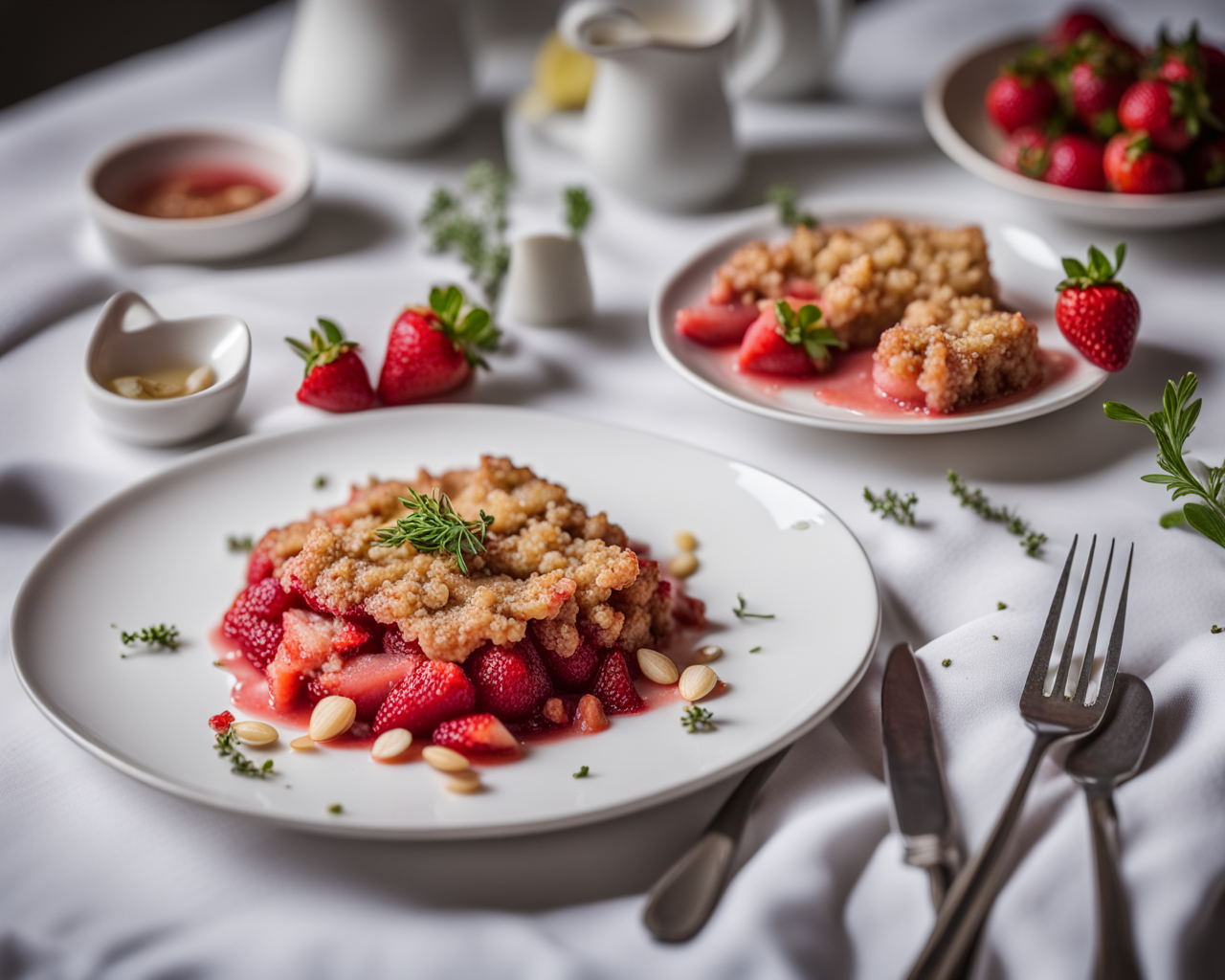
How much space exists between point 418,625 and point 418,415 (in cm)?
73

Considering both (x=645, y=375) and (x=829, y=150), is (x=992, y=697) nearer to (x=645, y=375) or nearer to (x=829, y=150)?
(x=645, y=375)

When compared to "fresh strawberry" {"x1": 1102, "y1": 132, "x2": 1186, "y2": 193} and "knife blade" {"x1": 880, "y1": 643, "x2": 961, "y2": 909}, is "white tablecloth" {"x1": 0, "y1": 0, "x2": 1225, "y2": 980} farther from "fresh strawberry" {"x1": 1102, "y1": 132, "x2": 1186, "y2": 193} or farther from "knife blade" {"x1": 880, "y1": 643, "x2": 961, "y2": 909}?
"fresh strawberry" {"x1": 1102, "y1": 132, "x2": 1186, "y2": 193}

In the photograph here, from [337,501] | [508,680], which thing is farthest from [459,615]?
[337,501]

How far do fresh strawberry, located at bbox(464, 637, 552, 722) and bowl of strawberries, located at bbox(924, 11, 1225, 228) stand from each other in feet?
6.32

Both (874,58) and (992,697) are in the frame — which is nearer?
(992,697)

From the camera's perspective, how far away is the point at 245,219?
3062mm

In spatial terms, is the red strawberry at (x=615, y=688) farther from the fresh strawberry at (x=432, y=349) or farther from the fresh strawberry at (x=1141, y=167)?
the fresh strawberry at (x=1141, y=167)

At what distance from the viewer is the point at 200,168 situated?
3.36 m

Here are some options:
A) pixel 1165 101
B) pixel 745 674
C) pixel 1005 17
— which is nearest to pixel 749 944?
pixel 745 674

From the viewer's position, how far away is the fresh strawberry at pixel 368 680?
71.0 inches

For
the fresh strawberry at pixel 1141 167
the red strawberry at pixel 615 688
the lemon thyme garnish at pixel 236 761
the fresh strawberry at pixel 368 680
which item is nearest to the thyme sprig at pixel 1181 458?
the red strawberry at pixel 615 688

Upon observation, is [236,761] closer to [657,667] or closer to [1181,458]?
[657,667]

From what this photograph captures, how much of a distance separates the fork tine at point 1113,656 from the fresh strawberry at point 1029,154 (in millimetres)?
1457

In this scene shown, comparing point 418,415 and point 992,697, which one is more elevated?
point 418,415
